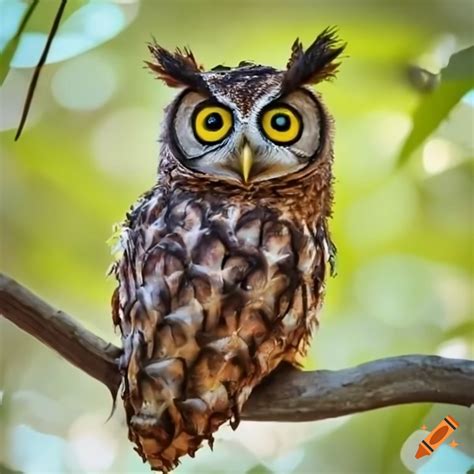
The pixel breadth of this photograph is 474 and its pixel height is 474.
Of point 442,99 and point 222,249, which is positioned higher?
point 442,99

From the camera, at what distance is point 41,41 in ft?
3.61

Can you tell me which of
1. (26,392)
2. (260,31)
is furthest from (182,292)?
(260,31)

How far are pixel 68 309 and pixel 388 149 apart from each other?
507mm

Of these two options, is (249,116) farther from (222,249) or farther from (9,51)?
(9,51)

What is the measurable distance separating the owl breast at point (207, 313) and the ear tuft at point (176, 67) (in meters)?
0.16

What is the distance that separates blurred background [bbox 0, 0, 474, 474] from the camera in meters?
1.05

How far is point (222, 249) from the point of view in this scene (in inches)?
38.4

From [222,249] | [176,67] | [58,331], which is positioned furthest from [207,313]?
[176,67]

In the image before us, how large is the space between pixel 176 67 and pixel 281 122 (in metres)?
0.17

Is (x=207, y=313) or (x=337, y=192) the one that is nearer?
(x=207, y=313)

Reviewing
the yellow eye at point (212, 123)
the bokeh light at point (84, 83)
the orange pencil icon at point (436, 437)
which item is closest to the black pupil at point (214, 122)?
the yellow eye at point (212, 123)

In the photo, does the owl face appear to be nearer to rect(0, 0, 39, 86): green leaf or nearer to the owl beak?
the owl beak

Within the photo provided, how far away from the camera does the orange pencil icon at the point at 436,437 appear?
1.05 metres

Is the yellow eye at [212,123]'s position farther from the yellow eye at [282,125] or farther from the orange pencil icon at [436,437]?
the orange pencil icon at [436,437]
